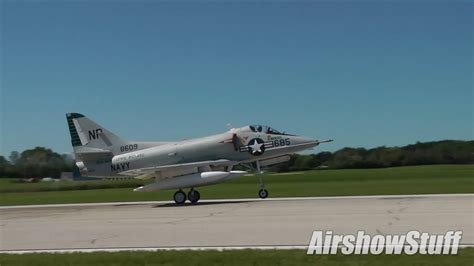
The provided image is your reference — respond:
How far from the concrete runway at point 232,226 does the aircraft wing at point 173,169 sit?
19.8ft

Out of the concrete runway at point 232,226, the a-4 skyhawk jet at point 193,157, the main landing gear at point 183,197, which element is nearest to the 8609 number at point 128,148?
the a-4 skyhawk jet at point 193,157

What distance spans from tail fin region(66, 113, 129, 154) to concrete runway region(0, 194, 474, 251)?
820cm

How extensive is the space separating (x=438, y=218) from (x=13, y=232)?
425 inches

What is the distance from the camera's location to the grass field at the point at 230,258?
8.96 meters

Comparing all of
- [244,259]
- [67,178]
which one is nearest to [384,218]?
[244,259]

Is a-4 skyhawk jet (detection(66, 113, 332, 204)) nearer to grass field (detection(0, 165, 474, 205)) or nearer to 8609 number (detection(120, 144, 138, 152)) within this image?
8609 number (detection(120, 144, 138, 152))

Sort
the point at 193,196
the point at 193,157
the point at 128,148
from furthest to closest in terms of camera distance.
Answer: the point at 128,148 < the point at 193,157 < the point at 193,196

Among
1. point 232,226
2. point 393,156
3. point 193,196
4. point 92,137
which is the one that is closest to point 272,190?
point 193,196

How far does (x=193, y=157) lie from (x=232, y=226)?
11632mm

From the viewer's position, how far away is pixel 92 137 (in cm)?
2717

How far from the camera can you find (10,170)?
54.6 metres

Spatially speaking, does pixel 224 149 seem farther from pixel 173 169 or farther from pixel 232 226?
pixel 232 226

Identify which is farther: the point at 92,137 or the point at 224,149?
the point at 92,137

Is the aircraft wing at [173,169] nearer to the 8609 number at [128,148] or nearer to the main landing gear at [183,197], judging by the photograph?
the main landing gear at [183,197]
